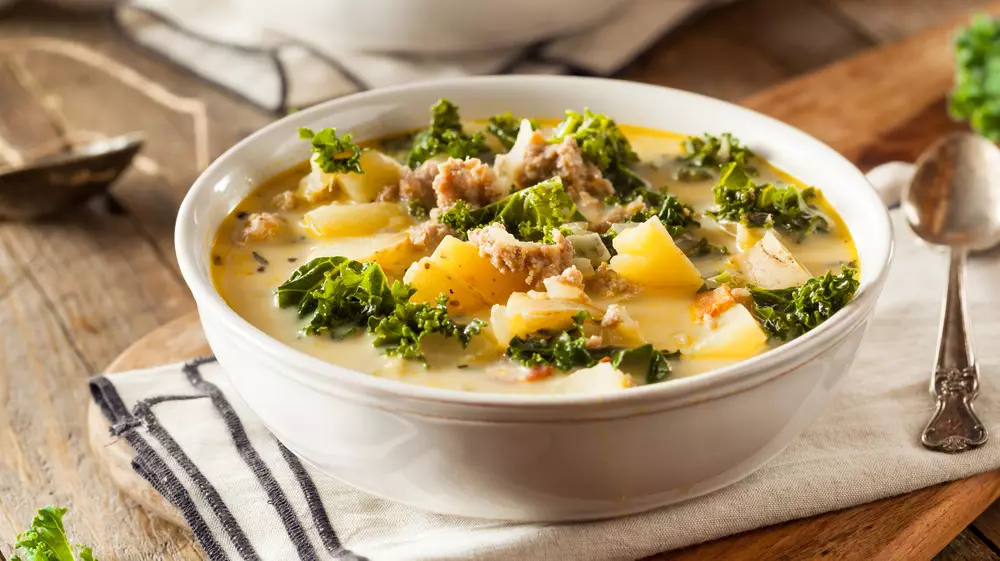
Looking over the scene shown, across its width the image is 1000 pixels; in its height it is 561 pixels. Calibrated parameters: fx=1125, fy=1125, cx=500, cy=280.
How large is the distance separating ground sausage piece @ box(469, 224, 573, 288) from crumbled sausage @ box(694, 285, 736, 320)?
357 millimetres

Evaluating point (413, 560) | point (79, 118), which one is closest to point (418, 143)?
point (413, 560)

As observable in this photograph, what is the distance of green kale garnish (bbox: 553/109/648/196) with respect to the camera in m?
3.48

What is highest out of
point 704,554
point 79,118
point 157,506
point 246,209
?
point 246,209

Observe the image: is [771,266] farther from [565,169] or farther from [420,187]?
[420,187]

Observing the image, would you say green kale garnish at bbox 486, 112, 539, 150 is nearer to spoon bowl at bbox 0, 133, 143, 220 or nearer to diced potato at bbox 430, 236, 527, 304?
diced potato at bbox 430, 236, 527, 304

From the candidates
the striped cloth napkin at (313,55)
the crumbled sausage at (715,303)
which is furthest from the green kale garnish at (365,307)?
the striped cloth napkin at (313,55)

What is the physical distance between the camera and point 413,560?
266 cm

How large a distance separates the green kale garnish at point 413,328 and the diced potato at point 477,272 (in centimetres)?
16

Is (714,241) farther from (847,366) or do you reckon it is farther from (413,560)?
(413,560)

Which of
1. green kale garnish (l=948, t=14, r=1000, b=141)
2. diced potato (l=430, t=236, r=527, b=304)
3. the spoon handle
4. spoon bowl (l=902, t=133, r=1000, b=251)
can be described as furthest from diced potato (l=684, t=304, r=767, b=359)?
green kale garnish (l=948, t=14, r=1000, b=141)

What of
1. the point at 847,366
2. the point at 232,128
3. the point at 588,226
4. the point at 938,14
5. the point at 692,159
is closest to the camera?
the point at 847,366

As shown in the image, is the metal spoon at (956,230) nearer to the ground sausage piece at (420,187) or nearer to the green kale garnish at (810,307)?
the green kale garnish at (810,307)

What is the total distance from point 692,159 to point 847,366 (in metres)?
1.06

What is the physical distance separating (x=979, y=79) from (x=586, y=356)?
125 inches
